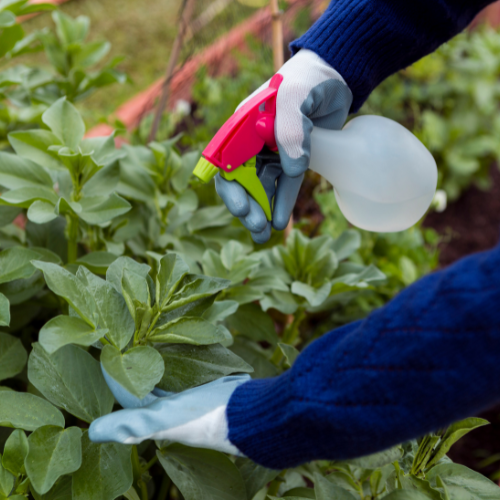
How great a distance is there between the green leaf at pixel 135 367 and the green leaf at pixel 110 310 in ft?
0.07

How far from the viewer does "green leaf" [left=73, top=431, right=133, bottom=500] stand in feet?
1.70

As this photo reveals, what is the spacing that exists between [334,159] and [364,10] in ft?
0.72

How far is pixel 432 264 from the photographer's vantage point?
1.34 metres

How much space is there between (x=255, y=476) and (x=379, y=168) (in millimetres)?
441

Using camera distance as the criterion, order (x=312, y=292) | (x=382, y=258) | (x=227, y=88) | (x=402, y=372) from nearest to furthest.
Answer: (x=402, y=372), (x=312, y=292), (x=382, y=258), (x=227, y=88)

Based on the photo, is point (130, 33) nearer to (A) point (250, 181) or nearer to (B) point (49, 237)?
(B) point (49, 237)

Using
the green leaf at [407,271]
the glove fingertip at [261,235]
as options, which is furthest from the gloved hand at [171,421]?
the green leaf at [407,271]

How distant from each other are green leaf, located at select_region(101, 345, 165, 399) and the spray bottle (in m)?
0.25

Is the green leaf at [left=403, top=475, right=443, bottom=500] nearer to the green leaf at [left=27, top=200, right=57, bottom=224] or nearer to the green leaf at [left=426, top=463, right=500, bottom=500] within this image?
the green leaf at [left=426, top=463, right=500, bottom=500]

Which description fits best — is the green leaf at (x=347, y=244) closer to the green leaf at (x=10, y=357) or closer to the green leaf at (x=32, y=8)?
the green leaf at (x=10, y=357)

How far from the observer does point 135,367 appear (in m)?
0.50

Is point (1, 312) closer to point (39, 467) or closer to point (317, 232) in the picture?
point (39, 467)

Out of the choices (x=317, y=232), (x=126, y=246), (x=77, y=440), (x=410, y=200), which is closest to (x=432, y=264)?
(x=317, y=232)

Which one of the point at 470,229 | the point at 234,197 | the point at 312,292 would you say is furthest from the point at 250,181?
the point at 470,229
